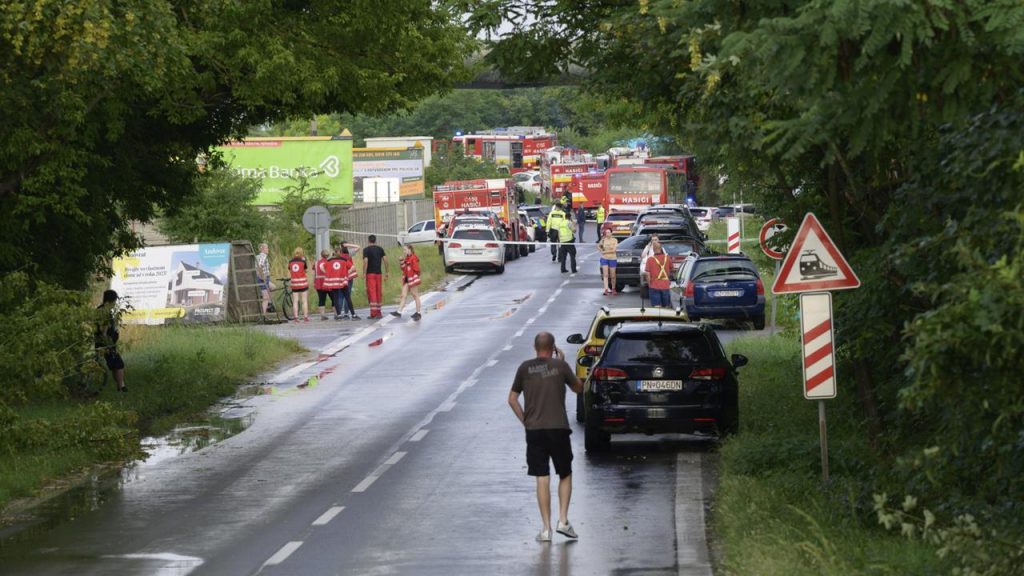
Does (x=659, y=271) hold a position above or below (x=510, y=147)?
below

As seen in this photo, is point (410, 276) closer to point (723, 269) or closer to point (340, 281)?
Result: point (340, 281)

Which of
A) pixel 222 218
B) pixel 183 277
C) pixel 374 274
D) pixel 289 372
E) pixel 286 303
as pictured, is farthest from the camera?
pixel 222 218

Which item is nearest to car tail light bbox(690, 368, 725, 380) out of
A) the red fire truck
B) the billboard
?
the red fire truck

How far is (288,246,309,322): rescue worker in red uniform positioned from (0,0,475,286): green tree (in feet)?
41.8

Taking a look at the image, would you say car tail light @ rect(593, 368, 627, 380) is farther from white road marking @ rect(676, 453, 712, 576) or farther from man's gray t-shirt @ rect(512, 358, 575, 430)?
man's gray t-shirt @ rect(512, 358, 575, 430)

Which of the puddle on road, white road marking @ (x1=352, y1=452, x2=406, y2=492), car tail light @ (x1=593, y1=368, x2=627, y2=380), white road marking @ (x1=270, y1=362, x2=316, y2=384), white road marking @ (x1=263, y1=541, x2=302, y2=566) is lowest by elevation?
white road marking @ (x1=352, y1=452, x2=406, y2=492)

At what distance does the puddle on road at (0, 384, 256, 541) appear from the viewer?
48.4 feet

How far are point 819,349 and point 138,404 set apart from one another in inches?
490

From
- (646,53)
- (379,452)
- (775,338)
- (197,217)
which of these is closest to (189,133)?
(379,452)

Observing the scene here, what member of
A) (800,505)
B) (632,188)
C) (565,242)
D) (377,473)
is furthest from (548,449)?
(632,188)

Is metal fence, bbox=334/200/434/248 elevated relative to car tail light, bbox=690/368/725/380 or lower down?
elevated

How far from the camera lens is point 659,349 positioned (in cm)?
1839

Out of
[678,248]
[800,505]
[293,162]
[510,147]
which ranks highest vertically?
[510,147]

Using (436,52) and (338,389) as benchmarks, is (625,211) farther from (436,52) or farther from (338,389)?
(436,52)
